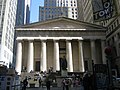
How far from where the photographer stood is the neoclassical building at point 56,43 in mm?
38906

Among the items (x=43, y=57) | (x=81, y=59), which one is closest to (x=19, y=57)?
(x=43, y=57)

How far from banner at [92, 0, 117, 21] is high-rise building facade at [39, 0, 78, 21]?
96684mm

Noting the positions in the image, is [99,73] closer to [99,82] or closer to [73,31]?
[99,82]

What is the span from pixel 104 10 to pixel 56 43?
94.0 ft

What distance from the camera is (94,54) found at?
40344mm

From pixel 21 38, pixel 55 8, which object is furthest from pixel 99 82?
pixel 55 8

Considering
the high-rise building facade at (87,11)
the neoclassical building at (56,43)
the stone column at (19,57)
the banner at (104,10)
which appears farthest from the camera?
the high-rise building facade at (87,11)

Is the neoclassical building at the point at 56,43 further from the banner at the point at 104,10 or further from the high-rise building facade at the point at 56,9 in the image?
the high-rise building facade at the point at 56,9

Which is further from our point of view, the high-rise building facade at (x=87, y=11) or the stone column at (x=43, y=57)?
the high-rise building facade at (x=87, y=11)

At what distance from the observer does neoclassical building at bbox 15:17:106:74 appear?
1532 inches

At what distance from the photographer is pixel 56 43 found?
130 feet

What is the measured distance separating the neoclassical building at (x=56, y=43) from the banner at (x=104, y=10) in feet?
89.6

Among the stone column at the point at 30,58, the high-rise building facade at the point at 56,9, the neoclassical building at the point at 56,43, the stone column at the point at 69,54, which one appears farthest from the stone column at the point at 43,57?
the high-rise building facade at the point at 56,9

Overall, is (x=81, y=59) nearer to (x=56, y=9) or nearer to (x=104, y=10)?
(x=104, y=10)
